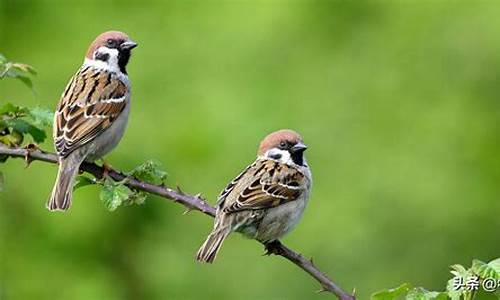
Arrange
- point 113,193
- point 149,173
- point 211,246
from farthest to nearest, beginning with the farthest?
point 211,246 < point 149,173 < point 113,193

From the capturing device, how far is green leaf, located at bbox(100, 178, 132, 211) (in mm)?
3141

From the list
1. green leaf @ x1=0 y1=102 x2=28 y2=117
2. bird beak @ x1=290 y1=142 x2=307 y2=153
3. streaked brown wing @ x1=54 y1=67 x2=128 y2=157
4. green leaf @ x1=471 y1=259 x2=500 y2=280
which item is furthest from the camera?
bird beak @ x1=290 y1=142 x2=307 y2=153

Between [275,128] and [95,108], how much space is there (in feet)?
8.32

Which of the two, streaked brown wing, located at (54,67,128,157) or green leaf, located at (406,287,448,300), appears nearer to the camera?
green leaf, located at (406,287,448,300)

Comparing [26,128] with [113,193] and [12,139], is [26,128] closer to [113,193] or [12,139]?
[12,139]

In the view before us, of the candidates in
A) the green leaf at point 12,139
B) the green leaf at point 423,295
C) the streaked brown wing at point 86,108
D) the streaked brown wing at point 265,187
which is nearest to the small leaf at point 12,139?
the green leaf at point 12,139

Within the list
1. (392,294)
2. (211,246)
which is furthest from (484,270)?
(211,246)

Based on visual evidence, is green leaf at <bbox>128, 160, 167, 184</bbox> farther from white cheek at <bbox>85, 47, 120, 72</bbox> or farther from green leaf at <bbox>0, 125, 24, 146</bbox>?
white cheek at <bbox>85, 47, 120, 72</bbox>

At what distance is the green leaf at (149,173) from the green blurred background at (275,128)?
284cm

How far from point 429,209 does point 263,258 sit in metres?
1.19

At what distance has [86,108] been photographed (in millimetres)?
4457

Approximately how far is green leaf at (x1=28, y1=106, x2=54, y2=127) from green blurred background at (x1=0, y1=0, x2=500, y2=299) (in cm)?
260

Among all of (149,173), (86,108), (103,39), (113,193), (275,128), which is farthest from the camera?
(275,128)

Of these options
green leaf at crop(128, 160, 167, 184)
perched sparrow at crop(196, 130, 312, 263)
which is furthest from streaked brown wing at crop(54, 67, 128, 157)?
green leaf at crop(128, 160, 167, 184)
